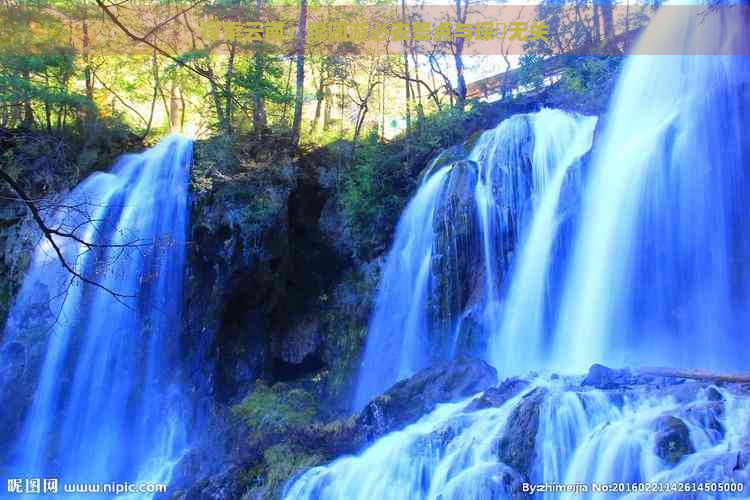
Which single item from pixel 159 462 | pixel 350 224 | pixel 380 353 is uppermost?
pixel 350 224

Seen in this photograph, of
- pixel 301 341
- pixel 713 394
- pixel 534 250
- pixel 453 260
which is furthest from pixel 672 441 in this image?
pixel 301 341

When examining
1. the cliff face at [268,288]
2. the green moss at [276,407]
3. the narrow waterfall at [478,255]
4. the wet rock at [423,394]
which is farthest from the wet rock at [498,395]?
the cliff face at [268,288]

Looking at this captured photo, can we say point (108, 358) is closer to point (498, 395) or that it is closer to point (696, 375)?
point (498, 395)

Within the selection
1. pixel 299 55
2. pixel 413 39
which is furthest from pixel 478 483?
pixel 413 39

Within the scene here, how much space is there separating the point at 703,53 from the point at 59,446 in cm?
1303

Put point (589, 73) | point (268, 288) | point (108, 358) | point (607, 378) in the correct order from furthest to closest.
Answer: point (589, 73) < point (268, 288) < point (108, 358) < point (607, 378)

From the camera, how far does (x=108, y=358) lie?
1117cm

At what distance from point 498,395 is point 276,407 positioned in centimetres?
427

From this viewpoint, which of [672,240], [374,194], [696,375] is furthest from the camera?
[374,194]

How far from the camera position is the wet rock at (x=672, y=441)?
4.76 m

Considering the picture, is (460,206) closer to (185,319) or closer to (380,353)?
(380,353)

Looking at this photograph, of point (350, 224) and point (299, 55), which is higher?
point (299, 55)

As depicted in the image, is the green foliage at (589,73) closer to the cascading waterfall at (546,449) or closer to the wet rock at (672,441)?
the cascading waterfall at (546,449)

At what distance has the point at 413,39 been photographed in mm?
15727
